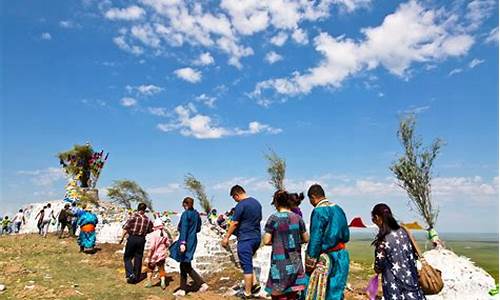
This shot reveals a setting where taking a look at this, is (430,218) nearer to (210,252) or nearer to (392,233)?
(210,252)

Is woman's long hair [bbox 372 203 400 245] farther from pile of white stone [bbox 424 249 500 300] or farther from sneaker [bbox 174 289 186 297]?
sneaker [bbox 174 289 186 297]

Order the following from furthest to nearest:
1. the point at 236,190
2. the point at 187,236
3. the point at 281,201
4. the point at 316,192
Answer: the point at 187,236 → the point at 236,190 → the point at 281,201 → the point at 316,192

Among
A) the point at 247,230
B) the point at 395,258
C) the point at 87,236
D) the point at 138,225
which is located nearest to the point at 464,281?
the point at 395,258

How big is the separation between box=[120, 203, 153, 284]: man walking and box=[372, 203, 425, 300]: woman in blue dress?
5871 mm

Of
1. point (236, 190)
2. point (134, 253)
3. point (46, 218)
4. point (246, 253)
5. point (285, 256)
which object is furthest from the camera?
point (46, 218)

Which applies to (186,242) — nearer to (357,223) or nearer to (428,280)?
(357,223)

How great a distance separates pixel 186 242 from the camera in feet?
26.2

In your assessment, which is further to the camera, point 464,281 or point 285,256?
point 464,281

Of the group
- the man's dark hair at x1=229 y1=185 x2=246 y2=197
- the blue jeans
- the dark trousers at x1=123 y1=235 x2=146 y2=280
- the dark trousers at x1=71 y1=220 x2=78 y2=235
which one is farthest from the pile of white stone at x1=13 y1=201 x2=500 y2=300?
the dark trousers at x1=71 y1=220 x2=78 y2=235

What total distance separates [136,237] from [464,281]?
6296 mm

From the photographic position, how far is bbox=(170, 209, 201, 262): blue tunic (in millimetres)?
7969

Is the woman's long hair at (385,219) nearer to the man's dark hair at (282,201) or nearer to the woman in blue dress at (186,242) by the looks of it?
the man's dark hair at (282,201)

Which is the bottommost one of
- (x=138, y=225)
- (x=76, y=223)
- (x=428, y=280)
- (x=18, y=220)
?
(x=428, y=280)

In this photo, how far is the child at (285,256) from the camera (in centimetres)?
524
